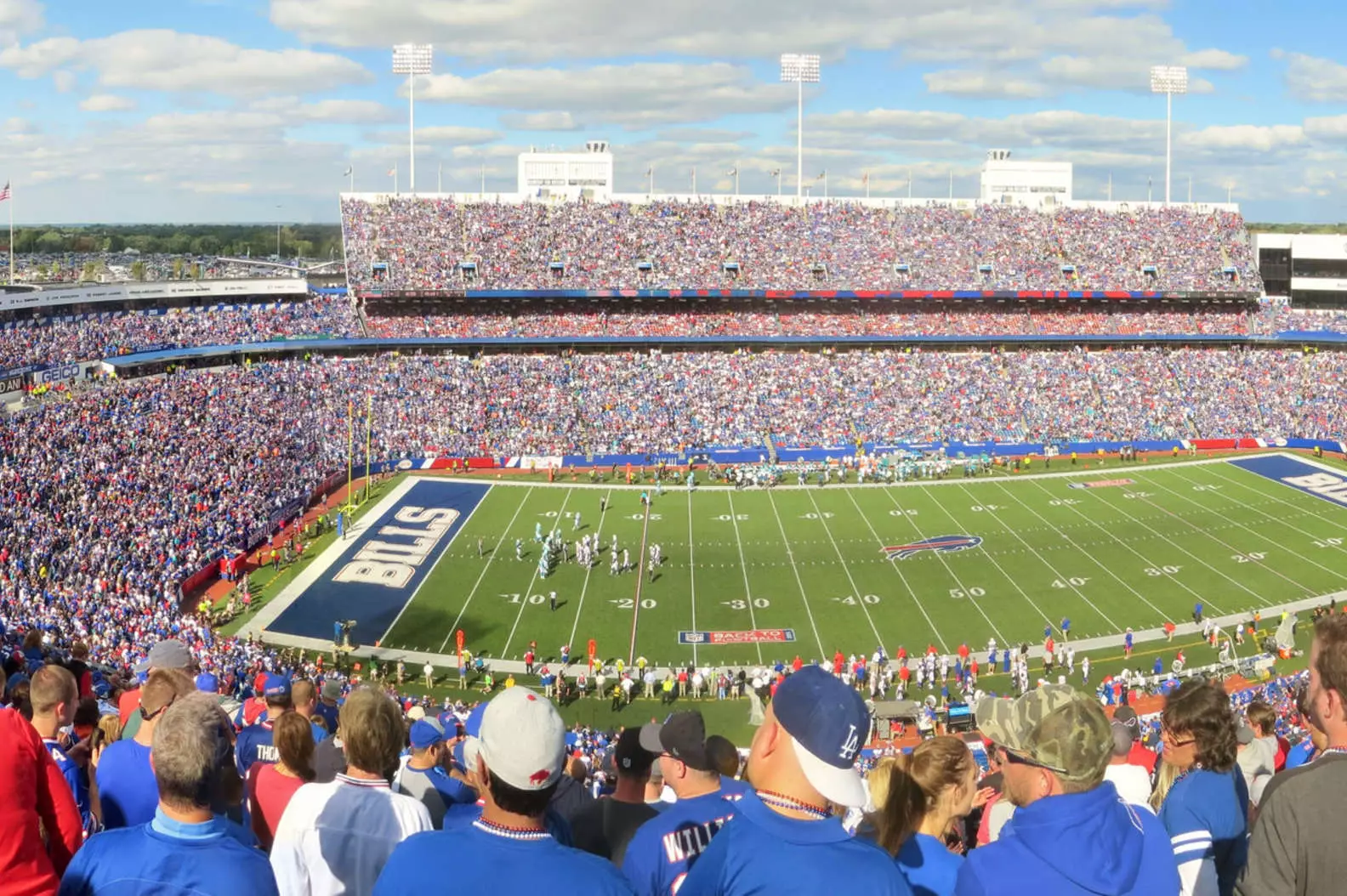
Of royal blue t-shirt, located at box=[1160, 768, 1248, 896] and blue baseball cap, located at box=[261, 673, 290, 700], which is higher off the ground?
royal blue t-shirt, located at box=[1160, 768, 1248, 896]

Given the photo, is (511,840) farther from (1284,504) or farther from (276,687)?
(1284,504)

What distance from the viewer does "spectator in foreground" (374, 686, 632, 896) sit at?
3154mm

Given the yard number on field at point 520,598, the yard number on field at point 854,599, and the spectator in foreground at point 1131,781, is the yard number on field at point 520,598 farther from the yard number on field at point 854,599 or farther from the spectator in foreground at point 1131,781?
the spectator in foreground at point 1131,781

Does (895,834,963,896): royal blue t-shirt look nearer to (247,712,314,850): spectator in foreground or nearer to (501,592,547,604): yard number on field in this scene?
(247,712,314,850): spectator in foreground

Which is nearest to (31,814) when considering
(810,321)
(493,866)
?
(493,866)

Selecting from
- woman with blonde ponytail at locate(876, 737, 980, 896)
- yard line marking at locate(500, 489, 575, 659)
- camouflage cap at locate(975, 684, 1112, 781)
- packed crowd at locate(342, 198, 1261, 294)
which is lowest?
yard line marking at locate(500, 489, 575, 659)

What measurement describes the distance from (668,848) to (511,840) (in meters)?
1.11

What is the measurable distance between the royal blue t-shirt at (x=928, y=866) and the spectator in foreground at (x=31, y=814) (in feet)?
10.7

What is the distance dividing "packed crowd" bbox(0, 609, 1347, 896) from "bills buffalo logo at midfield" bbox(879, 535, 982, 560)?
29.9 metres

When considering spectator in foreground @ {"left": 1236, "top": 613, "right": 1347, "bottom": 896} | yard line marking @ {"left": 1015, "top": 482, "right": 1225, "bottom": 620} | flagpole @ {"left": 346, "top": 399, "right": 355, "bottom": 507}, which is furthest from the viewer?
flagpole @ {"left": 346, "top": 399, "right": 355, "bottom": 507}

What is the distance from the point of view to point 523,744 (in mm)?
3350

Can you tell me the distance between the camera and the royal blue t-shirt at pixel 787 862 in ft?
10.0

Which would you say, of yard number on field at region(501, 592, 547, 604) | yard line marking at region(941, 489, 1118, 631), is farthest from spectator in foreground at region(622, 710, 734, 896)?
yard line marking at region(941, 489, 1118, 631)

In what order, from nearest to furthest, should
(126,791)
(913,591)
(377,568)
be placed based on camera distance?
1. (126,791)
2. (913,591)
3. (377,568)
